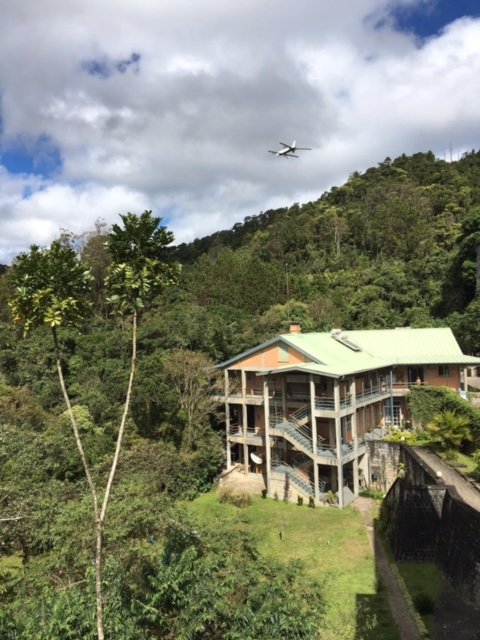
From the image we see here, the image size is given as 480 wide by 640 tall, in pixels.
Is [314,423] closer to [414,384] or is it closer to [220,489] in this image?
[220,489]

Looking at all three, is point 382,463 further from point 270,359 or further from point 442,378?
point 270,359

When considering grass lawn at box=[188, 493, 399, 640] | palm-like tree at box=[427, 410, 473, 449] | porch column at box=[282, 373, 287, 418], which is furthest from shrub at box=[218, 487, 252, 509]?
palm-like tree at box=[427, 410, 473, 449]

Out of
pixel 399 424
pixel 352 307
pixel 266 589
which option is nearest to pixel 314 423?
pixel 399 424

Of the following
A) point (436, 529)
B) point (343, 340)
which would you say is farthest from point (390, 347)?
point (436, 529)

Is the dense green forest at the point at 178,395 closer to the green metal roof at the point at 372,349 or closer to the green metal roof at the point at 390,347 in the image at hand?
the green metal roof at the point at 372,349

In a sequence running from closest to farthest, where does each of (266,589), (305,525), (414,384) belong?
1. (266,589)
2. (305,525)
3. (414,384)
